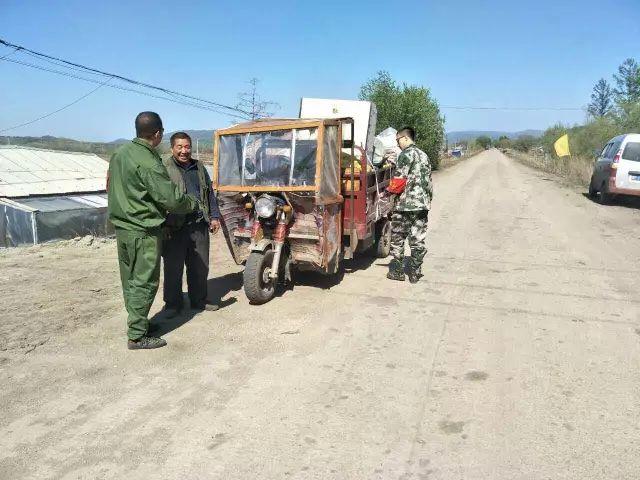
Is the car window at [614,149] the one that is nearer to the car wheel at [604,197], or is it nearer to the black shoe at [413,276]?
the car wheel at [604,197]

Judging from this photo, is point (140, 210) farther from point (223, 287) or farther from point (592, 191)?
point (592, 191)

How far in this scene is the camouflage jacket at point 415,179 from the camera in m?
6.34

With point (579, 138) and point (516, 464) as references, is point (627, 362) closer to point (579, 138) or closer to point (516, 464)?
point (516, 464)

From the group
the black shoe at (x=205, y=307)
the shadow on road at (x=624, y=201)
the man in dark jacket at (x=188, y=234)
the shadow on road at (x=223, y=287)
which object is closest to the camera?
the man in dark jacket at (x=188, y=234)

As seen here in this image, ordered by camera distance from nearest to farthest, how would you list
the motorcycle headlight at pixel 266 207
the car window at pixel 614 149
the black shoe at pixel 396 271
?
1. the motorcycle headlight at pixel 266 207
2. the black shoe at pixel 396 271
3. the car window at pixel 614 149

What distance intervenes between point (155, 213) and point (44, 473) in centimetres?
219

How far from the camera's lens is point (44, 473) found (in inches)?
106

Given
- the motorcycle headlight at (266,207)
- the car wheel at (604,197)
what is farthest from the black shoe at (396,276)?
the car wheel at (604,197)

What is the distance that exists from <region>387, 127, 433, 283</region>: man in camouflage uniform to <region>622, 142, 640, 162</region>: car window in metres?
9.74

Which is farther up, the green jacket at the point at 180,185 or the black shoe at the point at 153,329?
the green jacket at the point at 180,185

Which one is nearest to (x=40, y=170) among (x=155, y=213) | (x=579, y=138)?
(x=155, y=213)

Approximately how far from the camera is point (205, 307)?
5480 mm

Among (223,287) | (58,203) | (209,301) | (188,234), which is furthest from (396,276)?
(58,203)

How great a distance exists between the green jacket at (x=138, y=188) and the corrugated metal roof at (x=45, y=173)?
7.79 meters
